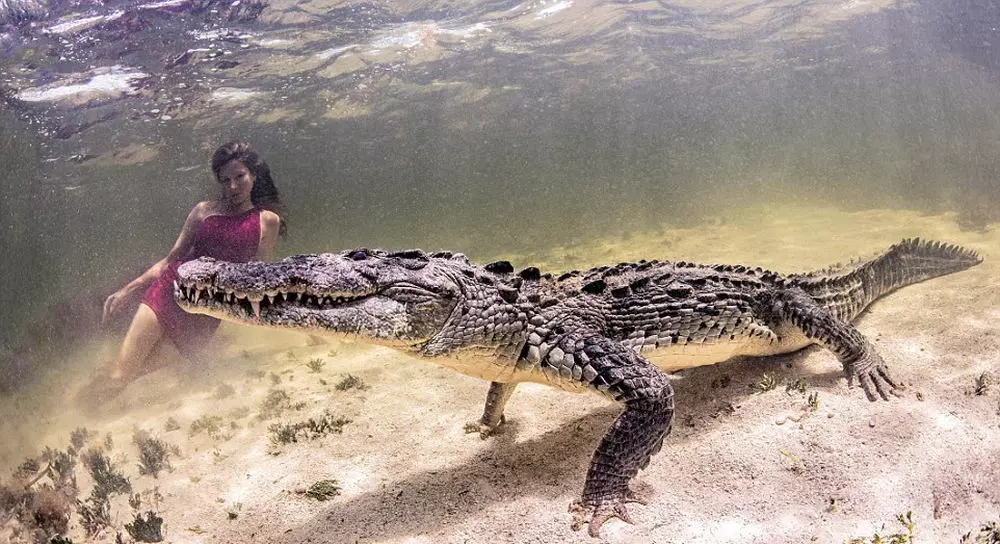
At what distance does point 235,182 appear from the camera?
8617mm

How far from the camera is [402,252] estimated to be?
11.8ft

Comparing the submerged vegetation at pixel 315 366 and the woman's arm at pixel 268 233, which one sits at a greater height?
the woman's arm at pixel 268 233

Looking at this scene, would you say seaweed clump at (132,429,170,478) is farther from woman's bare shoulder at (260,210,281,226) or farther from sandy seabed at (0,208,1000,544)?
woman's bare shoulder at (260,210,281,226)

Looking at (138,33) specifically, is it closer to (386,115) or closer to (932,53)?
(386,115)

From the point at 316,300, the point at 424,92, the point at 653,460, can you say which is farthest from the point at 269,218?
the point at 424,92

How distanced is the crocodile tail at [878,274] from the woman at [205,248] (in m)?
7.28

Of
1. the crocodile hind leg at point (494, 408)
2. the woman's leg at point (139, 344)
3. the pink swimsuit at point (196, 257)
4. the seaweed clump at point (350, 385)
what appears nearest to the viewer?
the crocodile hind leg at point (494, 408)

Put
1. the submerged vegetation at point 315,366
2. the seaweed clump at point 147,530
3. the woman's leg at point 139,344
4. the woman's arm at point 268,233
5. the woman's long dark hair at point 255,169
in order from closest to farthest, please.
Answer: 1. the seaweed clump at point 147,530
2. the submerged vegetation at point 315,366
3. the woman's leg at point 139,344
4. the woman's arm at point 268,233
5. the woman's long dark hair at point 255,169

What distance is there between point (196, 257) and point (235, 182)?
1.28 meters

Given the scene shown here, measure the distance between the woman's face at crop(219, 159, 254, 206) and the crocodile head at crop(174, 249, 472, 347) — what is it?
6.12m

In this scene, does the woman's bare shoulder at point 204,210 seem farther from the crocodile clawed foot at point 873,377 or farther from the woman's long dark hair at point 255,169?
the crocodile clawed foot at point 873,377

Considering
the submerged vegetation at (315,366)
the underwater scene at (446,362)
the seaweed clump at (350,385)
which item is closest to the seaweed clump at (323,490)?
the underwater scene at (446,362)

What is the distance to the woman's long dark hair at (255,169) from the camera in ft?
28.5

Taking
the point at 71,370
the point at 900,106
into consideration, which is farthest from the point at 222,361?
the point at 900,106
